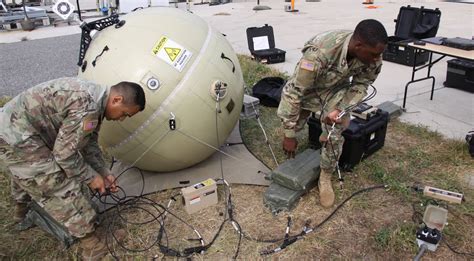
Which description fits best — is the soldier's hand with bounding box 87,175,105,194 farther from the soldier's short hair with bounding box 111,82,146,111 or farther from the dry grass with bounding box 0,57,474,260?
the soldier's short hair with bounding box 111,82,146,111

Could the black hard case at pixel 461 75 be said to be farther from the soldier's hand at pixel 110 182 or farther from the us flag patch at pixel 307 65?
the soldier's hand at pixel 110 182

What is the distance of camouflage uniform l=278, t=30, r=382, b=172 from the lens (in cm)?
301

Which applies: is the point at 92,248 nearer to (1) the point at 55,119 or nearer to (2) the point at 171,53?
(1) the point at 55,119

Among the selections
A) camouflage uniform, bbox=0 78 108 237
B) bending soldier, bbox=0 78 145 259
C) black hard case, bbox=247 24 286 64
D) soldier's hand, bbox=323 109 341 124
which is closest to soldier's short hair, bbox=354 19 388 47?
soldier's hand, bbox=323 109 341 124

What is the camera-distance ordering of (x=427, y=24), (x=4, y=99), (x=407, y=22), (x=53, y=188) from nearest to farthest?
(x=53, y=188), (x=4, y=99), (x=427, y=24), (x=407, y=22)

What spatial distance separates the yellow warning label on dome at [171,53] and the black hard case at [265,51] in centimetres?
420

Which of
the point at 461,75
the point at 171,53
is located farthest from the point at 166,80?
the point at 461,75

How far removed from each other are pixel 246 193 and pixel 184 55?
132cm

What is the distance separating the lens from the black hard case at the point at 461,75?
17.3 feet

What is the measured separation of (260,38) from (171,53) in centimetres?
468

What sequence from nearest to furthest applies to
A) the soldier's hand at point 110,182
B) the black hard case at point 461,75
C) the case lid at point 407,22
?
the soldier's hand at point 110,182
the black hard case at point 461,75
the case lid at point 407,22

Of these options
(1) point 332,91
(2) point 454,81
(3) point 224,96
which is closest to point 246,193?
(3) point 224,96

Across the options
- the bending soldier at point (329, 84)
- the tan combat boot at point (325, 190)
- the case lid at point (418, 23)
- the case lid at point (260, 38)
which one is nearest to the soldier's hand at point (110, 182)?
the bending soldier at point (329, 84)

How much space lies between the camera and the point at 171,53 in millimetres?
3027
